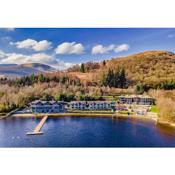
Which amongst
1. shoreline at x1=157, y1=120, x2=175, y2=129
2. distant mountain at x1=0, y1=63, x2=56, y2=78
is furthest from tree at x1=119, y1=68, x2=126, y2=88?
distant mountain at x1=0, y1=63, x2=56, y2=78

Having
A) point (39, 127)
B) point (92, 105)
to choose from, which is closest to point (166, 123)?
point (92, 105)

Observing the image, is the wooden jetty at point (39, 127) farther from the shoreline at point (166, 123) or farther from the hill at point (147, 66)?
the shoreline at point (166, 123)

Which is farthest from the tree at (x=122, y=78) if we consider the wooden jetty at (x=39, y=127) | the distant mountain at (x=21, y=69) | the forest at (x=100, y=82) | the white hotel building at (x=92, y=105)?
the wooden jetty at (x=39, y=127)

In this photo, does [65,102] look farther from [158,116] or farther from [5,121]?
[158,116]

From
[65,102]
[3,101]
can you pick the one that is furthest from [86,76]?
[3,101]

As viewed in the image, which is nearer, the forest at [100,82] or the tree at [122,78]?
the forest at [100,82]
